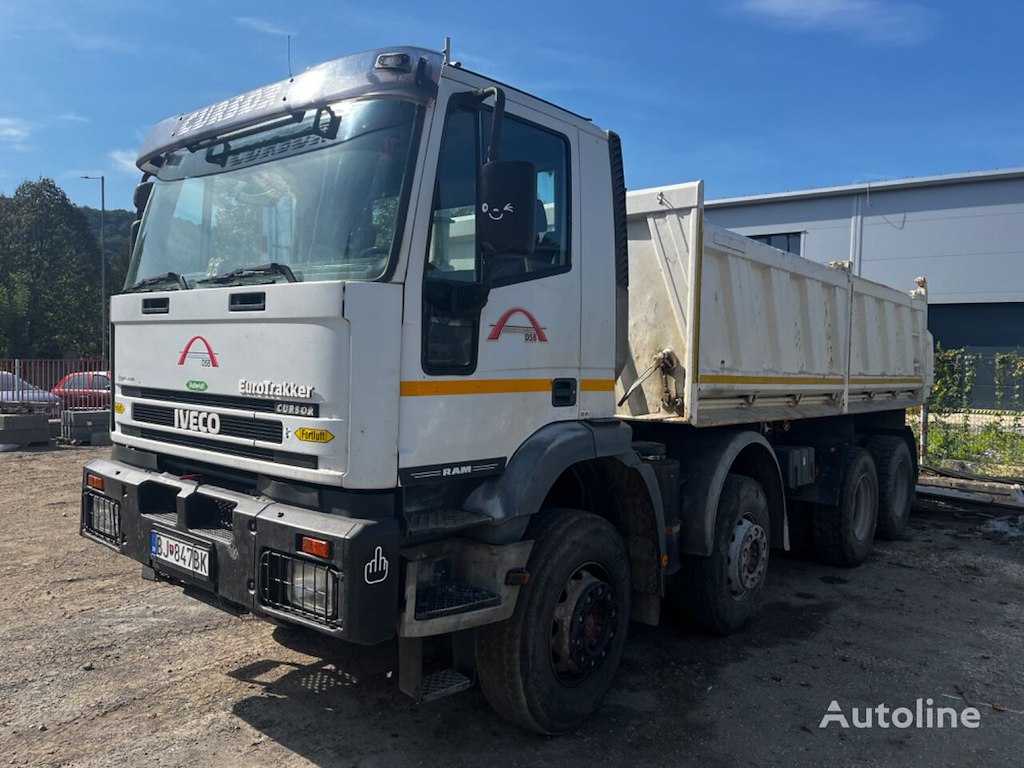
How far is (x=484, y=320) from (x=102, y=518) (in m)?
2.43

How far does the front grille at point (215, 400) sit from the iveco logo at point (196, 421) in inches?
1.9

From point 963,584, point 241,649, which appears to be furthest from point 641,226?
point 963,584

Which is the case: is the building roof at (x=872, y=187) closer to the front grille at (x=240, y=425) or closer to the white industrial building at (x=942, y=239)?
the white industrial building at (x=942, y=239)

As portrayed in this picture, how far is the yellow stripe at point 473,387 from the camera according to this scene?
323 cm

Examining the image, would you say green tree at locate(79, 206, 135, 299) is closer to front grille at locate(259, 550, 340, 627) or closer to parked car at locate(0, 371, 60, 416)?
parked car at locate(0, 371, 60, 416)

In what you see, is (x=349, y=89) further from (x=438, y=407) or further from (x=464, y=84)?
(x=438, y=407)

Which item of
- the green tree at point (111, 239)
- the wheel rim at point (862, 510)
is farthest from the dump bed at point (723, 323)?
the green tree at point (111, 239)

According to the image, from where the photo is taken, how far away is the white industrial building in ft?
93.0

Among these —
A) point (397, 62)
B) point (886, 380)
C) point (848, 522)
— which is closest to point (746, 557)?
point (848, 522)

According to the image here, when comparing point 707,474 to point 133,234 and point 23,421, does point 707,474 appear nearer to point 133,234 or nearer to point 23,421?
point 133,234

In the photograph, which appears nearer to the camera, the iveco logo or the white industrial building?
the iveco logo

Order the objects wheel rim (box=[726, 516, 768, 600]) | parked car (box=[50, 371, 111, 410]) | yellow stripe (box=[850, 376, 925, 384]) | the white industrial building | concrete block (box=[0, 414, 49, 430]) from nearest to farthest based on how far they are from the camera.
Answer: wheel rim (box=[726, 516, 768, 600]) → yellow stripe (box=[850, 376, 925, 384]) → concrete block (box=[0, 414, 49, 430]) → parked car (box=[50, 371, 111, 410]) → the white industrial building

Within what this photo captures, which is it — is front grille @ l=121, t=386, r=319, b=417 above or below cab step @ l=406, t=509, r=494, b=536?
above

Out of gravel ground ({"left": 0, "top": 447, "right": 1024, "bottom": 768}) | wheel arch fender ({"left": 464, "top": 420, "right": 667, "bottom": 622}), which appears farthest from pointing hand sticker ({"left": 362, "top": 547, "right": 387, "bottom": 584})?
gravel ground ({"left": 0, "top": 447, "right": 1024, "bottom": 768})
